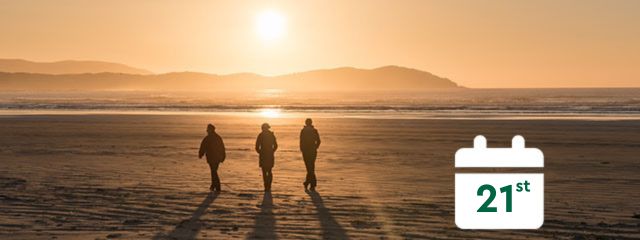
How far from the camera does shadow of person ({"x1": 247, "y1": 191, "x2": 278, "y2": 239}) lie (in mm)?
10656

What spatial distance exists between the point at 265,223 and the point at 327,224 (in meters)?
0.95

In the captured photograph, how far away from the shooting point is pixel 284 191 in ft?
50.6

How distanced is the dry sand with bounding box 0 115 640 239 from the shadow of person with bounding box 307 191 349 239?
0.9 inches

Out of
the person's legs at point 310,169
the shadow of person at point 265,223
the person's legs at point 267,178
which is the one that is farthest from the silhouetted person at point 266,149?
the shadow of person at point 265,223

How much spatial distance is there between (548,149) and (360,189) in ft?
41.6

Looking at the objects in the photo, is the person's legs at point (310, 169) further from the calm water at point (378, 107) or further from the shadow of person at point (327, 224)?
the calm water at point (378, 107)

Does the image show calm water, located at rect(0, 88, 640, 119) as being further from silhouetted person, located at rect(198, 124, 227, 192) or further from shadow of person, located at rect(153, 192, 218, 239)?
shadow of person, located at rect(153, 192, 218, 239)

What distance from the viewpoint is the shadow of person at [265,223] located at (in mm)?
10656

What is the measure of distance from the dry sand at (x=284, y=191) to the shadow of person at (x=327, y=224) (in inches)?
0.9

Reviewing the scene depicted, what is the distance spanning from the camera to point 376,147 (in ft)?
88.4

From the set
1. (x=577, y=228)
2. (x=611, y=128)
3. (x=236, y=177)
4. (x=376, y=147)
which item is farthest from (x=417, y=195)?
(x=611, y=128)

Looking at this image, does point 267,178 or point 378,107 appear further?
point 378,107

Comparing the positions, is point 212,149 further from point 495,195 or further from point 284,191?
point 495,195

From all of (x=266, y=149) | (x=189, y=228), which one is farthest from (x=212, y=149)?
(x=189, y=228)
